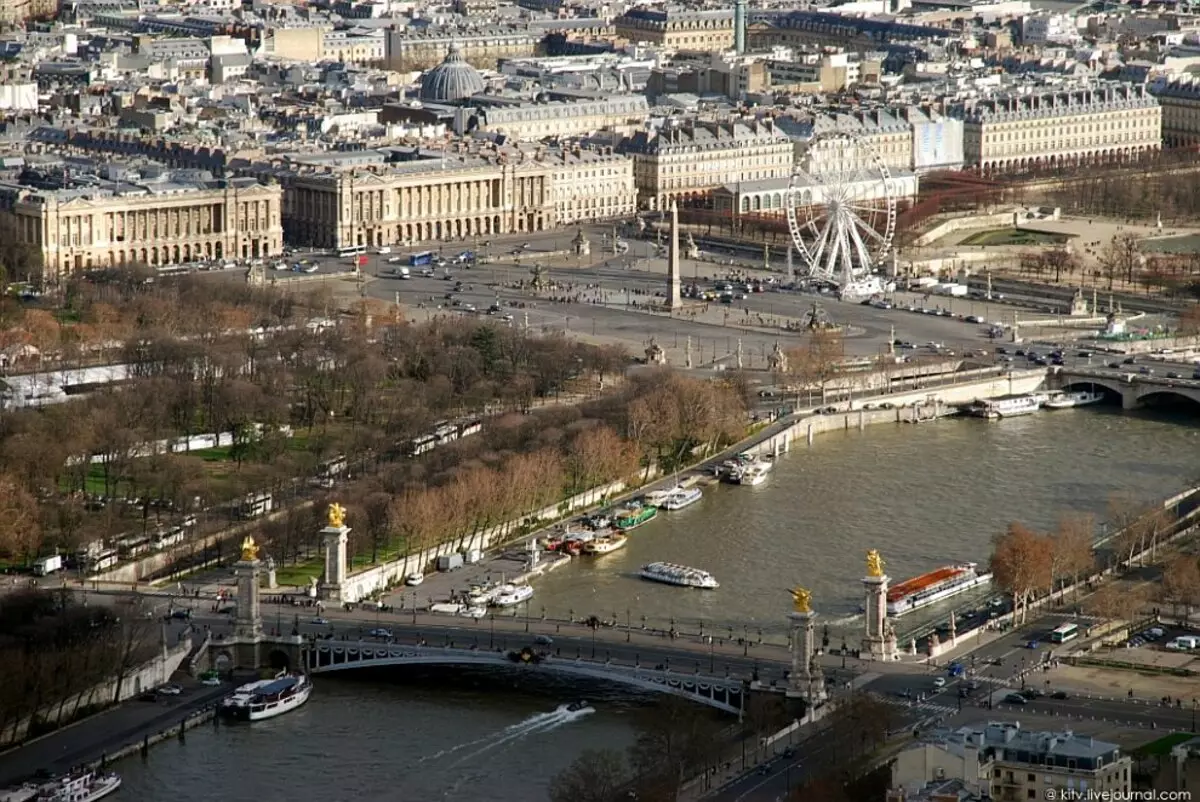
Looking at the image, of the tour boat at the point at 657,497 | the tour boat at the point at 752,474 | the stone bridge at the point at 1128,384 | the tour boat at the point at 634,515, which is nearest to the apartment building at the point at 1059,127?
the stone bridge at the point at 1128,384

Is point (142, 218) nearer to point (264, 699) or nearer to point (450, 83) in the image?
point (450, 83)

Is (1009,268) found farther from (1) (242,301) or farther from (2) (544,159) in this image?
(1) (242,301)

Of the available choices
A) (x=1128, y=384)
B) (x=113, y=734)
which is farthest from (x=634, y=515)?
(x=1128, y=384)

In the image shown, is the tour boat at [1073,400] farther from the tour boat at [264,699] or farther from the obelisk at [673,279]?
the tour boat at [264,699]

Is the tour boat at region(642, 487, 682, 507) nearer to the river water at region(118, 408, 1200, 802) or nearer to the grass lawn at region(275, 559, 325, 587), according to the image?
the river water at region(118, 408, 1200, 802)

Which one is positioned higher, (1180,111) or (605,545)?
(1180,111)
